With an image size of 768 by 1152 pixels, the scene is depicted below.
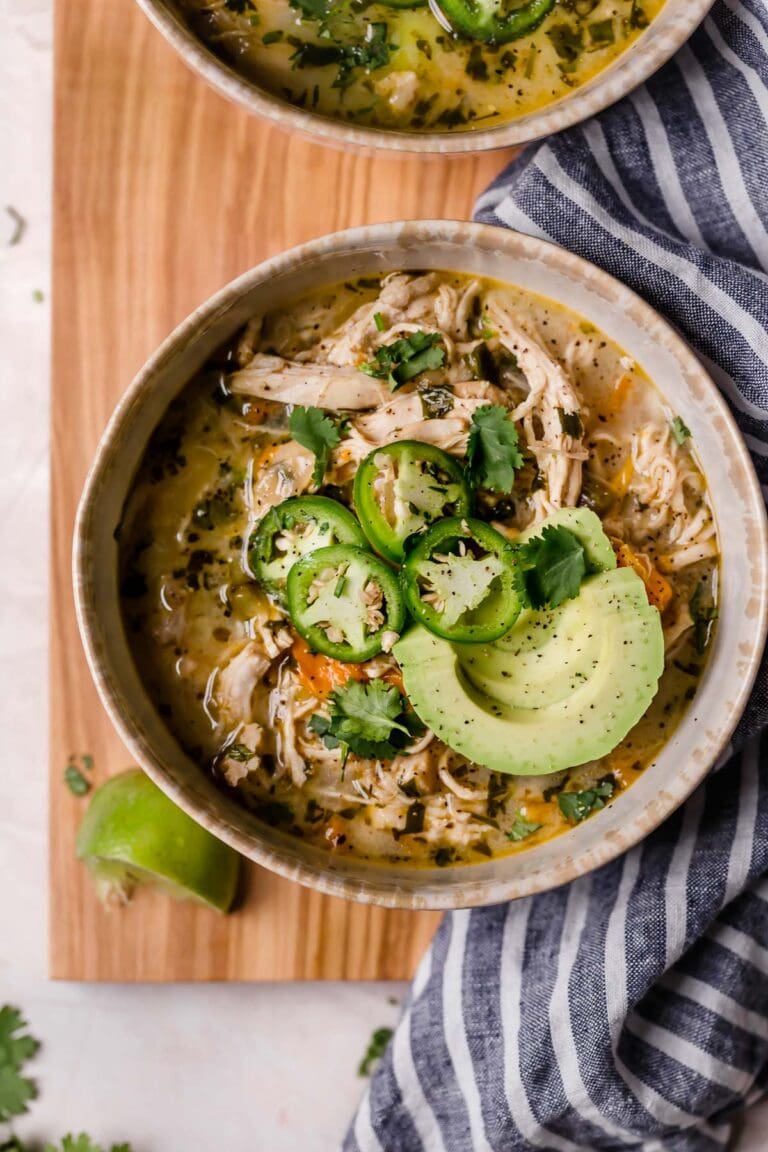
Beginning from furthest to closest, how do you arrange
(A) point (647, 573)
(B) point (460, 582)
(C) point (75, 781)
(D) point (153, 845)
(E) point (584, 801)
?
(C) point (75, 781) < (D) point (153, 845) < (E) point (584, 801) < (A) point (647, 573) < (B) point (460, 582)

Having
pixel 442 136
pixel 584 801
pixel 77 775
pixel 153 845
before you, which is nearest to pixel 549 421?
pixel 442 136

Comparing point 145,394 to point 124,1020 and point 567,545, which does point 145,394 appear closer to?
point 567,545

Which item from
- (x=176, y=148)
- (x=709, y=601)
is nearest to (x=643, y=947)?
(x=709, y=601)

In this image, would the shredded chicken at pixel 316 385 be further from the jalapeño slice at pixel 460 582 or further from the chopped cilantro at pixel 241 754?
the chopped cilantro at pixel 241 754

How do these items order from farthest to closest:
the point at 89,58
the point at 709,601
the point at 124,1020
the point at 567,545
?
1. the point at 124,1020
2. the point at 89,58
3. the point at 709,601
4. the point at 567,545

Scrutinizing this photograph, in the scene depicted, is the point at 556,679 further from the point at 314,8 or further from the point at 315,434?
the point at 314,8

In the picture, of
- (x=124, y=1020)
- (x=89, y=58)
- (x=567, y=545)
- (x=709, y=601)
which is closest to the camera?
(x=567, y=545)
